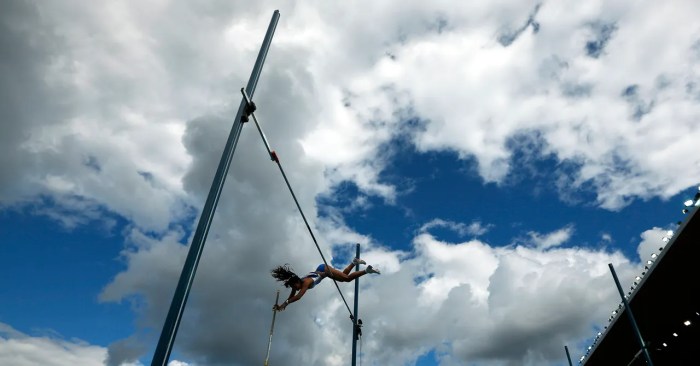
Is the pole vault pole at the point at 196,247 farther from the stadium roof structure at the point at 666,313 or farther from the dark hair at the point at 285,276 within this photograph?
the stadium roof structure at the point at 666,313

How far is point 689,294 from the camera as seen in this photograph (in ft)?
75.2

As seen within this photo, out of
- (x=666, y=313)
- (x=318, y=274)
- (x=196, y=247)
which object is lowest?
(x=196, y=247)

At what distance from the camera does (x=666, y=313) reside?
25.5m

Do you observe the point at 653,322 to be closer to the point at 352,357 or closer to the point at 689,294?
the point at 689,294

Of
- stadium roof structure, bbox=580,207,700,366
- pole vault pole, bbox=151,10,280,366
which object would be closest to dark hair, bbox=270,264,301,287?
pole vault pole, bbox=151,10,280,366

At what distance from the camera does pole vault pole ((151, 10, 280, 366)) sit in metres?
3.40

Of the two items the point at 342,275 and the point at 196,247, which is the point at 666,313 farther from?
the point at 196,247

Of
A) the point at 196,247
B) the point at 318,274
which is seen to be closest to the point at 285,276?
the point at 318,274

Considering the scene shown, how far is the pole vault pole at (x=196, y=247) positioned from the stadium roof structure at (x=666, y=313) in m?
18.9

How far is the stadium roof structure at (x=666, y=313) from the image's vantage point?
19.3 metres

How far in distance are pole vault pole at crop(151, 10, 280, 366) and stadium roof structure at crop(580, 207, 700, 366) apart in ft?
61.9

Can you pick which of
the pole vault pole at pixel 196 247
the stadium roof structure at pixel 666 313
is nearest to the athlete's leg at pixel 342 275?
the pole vault pole at pixel 196 247

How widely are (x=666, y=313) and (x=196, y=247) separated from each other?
103 ft

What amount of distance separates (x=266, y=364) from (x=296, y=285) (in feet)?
6.17
